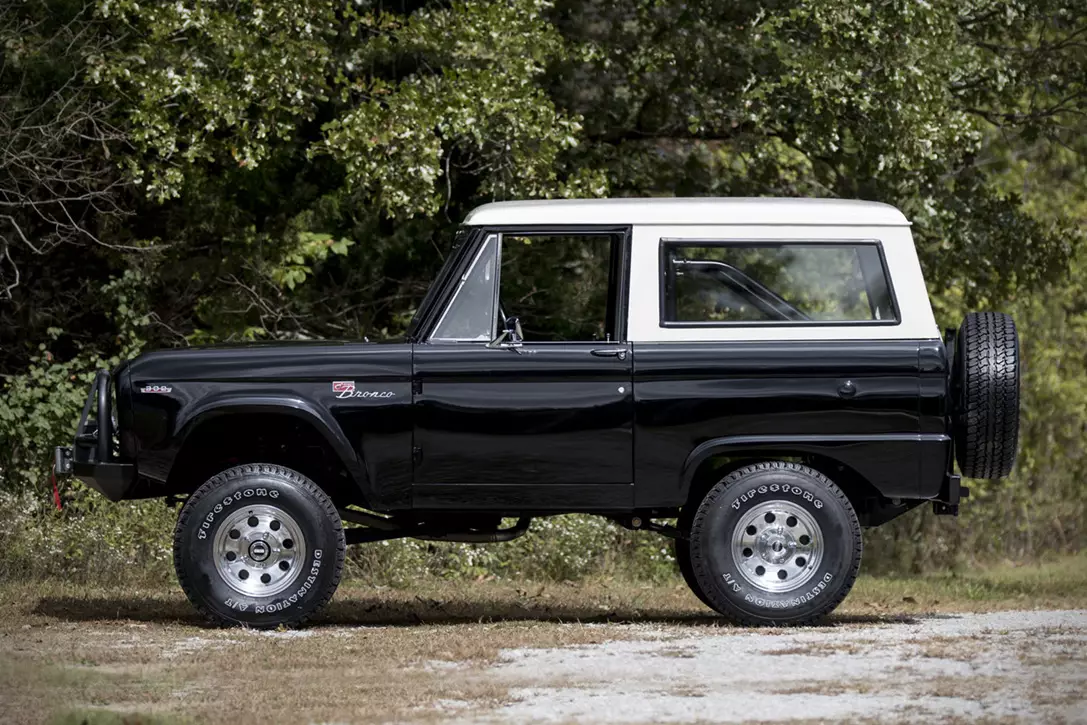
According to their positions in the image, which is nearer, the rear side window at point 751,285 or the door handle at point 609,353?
the door handle at point 609,353

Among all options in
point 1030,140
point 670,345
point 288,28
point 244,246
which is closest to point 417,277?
point 244,246

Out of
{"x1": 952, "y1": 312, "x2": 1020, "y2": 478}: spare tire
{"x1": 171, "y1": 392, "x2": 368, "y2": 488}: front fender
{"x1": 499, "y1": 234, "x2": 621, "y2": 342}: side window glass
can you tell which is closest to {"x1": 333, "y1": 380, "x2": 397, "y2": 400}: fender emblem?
{"x1": 171, "y1": 392, "x2": 368, "y2": 488}: front fender

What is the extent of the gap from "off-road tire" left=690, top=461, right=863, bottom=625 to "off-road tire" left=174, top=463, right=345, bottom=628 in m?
1.97

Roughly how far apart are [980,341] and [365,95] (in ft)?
23.5

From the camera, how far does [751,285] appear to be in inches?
398

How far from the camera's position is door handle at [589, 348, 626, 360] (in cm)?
965

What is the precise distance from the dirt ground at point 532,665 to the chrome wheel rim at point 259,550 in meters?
0.28

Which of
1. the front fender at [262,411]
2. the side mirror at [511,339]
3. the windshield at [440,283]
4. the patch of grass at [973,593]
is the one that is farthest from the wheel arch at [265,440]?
the patch of grass at [973,593]

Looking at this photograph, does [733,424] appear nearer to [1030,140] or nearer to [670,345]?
[670,345]

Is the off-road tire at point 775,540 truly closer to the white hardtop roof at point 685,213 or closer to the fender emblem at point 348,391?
the white hardtop roof at point 685,213

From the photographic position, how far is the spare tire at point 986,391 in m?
9.61

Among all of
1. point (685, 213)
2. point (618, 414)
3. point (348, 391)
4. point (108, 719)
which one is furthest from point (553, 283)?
point (108, 719)

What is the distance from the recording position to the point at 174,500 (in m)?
10.2

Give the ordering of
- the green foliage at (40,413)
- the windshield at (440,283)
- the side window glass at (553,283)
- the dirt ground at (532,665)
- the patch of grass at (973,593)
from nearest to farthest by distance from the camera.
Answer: the dirt ground at (532,665) < the windshield at (440,283) < the patch of grass at (973,593) < the green foliage at (40,413) < the side window glass at (553,283)
